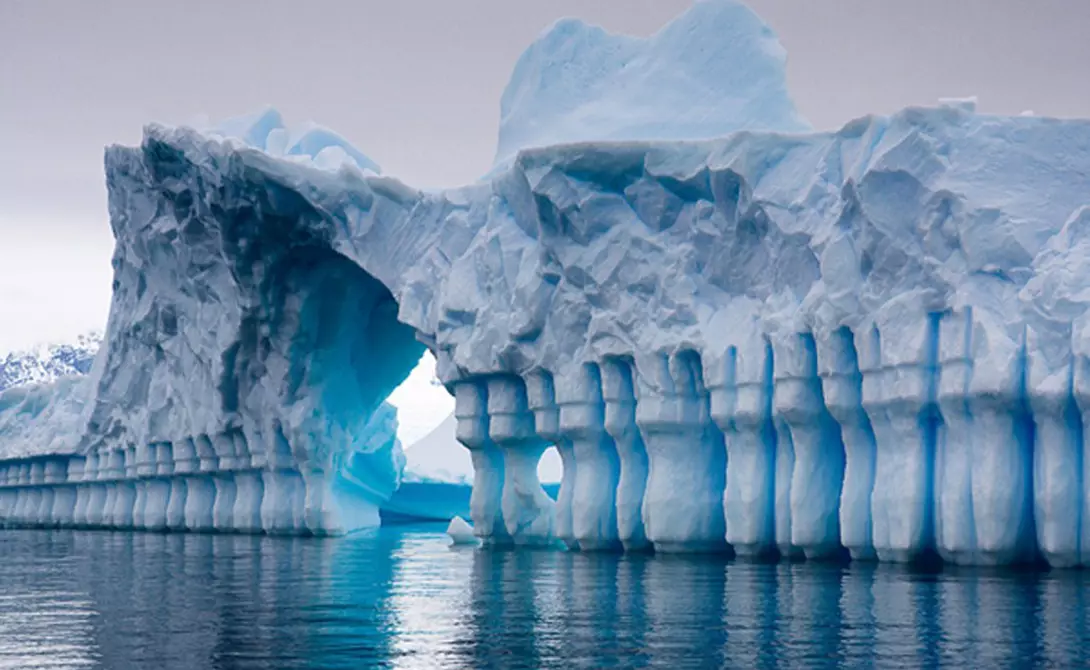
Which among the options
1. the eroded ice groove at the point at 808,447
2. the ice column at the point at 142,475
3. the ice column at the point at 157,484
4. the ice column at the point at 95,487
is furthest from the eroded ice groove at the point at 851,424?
the ice column at the point at 95,487

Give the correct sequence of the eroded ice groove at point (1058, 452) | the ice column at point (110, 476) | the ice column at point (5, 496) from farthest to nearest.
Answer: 1. the ice column at point (5, 496)
2. the ice column at point (110, 476)
3. the eroded ice groove at point (1058, 452)

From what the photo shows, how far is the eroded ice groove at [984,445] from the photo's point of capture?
12992mm

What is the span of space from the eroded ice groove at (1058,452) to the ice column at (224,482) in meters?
19.4

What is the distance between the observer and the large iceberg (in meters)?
13.4

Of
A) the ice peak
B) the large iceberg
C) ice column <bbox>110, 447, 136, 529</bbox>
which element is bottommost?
ice column <bbox>110, 447, 136, 529</bbox>

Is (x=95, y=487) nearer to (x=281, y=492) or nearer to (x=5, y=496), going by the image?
(x=5, y=496)

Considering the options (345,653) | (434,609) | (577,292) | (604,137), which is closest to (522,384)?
(577,292)

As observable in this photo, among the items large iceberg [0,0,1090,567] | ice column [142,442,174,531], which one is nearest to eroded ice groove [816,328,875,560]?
large iceberg [0,0,1090,567]

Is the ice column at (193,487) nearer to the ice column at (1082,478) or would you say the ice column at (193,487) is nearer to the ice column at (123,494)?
the ice column at (123,494)

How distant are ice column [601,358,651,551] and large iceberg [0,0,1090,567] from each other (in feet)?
0.13

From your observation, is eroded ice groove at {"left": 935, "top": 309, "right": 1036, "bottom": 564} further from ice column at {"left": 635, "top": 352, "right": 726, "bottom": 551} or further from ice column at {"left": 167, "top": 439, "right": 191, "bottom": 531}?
ice column at {"left": 167, "top": 439, "right": 191, "bottom": 531}

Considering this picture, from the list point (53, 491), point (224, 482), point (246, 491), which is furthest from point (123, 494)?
point (246, 491)

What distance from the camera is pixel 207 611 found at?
33.2 feet

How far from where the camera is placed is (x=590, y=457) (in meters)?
19.2
